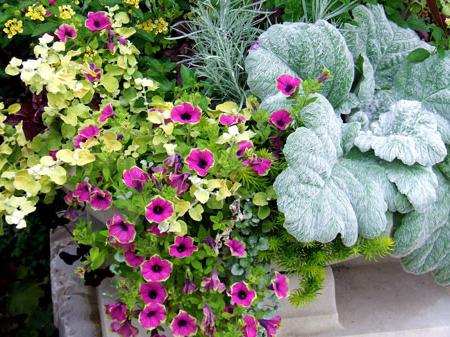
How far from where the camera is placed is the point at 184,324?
4.47ft

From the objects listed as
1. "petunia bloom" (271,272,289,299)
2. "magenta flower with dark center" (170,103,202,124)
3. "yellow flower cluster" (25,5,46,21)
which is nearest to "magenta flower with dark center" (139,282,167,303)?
"petunia bloom" (271,272,289,299)

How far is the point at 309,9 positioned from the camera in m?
1.88

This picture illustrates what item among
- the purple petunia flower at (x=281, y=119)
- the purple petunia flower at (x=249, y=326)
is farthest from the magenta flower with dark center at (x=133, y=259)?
the purple petunia flower at (x=281, y=119)

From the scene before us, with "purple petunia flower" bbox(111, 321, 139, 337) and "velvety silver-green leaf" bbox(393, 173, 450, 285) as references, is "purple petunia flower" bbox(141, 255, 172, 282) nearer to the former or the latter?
"purple petunia flower" bbox(111, 321, 139, 337)

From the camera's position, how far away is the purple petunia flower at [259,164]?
136 cm

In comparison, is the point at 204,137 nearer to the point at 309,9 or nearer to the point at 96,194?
the point at 96,194

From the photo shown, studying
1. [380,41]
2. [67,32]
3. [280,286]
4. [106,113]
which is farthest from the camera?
[380,41]

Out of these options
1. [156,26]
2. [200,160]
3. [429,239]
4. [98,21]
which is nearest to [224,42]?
[156,26]

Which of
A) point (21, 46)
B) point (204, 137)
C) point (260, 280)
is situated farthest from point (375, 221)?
point (21, 46)

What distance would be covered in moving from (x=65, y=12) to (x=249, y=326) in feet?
3.13

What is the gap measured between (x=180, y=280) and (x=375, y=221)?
0.46m

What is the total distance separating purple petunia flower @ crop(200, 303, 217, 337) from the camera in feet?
4.39

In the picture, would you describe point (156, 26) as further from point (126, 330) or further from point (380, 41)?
point (126, 330)

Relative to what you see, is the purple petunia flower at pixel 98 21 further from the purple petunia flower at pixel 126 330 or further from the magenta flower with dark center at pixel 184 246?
the purple petunia flower at pixel 126 330
